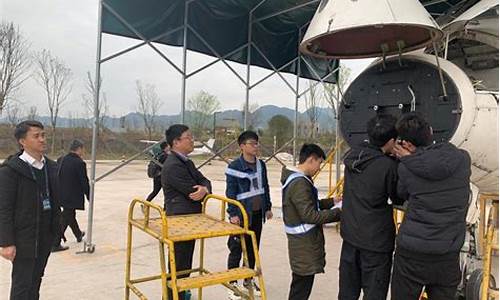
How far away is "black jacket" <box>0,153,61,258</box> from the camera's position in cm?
284

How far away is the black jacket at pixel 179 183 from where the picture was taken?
135 inches

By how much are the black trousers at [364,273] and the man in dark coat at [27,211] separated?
222 centimetres

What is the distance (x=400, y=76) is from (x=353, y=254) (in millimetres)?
1307

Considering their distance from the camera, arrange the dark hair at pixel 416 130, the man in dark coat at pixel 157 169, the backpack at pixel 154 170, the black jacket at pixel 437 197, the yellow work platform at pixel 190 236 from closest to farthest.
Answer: the black jacket at pixel 437 197 < the dark hair at pixel 416 130 < the yellow work platform at pixel 190 236 < the man in dark coat at pixel 157 169 < the backpack at pixel 154 170

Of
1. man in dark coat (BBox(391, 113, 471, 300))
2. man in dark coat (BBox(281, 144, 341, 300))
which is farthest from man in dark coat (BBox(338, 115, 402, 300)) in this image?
man in dark coat (BBox(281, 144, 341, 300))

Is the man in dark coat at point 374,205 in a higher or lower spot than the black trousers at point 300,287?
higher

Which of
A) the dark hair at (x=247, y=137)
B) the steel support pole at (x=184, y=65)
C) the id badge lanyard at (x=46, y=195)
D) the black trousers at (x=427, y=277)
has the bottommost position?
the black trousers at (x=427, y=277)

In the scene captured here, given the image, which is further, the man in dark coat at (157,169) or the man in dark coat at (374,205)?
the man in dark coat at (157,169)

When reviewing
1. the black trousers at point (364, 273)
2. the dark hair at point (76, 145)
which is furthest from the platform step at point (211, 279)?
the dark hair at point (76, 145)

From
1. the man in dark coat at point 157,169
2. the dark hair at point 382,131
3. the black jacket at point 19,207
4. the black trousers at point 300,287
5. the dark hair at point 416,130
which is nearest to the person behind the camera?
the dark hair at point 416,130

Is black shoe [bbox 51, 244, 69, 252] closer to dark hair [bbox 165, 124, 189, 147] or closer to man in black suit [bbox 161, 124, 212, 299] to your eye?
man in black suit [bbox 161, 124, 212, 299]

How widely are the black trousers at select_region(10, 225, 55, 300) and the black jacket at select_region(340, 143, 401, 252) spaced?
7.37 feet

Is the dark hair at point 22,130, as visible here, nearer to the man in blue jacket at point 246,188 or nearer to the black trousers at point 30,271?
the black trousers at point 30,271

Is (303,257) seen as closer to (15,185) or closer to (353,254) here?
(353,254)
